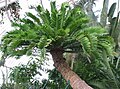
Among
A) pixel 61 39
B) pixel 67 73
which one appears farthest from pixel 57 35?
pixel 67 73

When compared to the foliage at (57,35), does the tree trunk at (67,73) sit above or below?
below

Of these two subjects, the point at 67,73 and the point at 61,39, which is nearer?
the point at 61,39

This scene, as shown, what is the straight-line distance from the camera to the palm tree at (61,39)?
3350 mm

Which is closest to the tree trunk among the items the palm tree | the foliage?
the palm tree

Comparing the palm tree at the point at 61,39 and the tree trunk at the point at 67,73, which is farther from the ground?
the palm tree at the point at 61,39

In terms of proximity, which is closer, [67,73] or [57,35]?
[57,35]

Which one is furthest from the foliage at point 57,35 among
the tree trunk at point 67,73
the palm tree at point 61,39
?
the tree trunk at point 67,73

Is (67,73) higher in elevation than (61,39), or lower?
lower

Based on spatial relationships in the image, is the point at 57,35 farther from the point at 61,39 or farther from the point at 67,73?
the point at 67,73

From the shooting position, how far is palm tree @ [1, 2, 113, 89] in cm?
335

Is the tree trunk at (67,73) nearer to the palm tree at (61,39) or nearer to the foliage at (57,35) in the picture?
the palm tree at (61,39)

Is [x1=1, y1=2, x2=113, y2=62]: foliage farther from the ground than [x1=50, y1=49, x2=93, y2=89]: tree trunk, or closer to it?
farther from the ground

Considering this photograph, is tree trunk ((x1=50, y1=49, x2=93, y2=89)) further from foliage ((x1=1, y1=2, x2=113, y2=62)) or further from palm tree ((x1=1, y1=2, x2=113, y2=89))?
foliage ((x1=1, y1=2, x2=113, y2=62))

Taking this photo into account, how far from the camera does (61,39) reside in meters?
3.44
